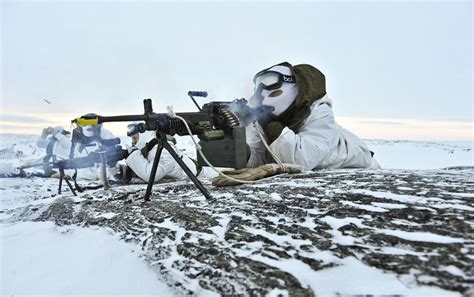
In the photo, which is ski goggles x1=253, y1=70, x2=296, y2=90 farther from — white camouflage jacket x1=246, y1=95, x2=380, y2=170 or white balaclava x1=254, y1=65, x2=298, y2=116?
white camouflage jacket x1=246, y1=95, x2=380, y2=170

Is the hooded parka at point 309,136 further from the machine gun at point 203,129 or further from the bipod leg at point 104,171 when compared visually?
the bipod leg at point 104,171

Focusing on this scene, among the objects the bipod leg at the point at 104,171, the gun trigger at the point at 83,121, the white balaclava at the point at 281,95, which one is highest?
the white balaclava at the point at 281,95

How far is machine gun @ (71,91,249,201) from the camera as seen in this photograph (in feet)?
7.49

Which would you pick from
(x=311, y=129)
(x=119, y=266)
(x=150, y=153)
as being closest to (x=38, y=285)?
(x=119, y=266)

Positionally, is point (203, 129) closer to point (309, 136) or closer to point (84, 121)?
point (84, 121)

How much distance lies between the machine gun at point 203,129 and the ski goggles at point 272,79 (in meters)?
0.68

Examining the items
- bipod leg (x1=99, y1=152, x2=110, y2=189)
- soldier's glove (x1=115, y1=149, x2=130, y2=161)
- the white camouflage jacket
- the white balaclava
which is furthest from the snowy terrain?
soldier's glove (x1=115, y1=149, x2=130, y2=161)

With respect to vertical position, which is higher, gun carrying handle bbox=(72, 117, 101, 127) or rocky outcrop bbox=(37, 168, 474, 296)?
gun carrying handle bbox=(72, 117, 101, 127)

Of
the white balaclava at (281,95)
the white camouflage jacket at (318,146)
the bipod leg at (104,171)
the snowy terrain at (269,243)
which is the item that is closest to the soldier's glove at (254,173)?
the white camouflage jacket at (318,146)

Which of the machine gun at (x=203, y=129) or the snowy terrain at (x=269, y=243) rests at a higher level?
the machine gun at (x=203, y=129)

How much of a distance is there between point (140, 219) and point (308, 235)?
111 cm

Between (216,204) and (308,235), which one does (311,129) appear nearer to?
(216,204)

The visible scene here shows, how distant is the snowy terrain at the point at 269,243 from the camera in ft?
4.32

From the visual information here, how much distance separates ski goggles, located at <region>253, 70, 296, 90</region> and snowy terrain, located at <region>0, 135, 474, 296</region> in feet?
3.77
